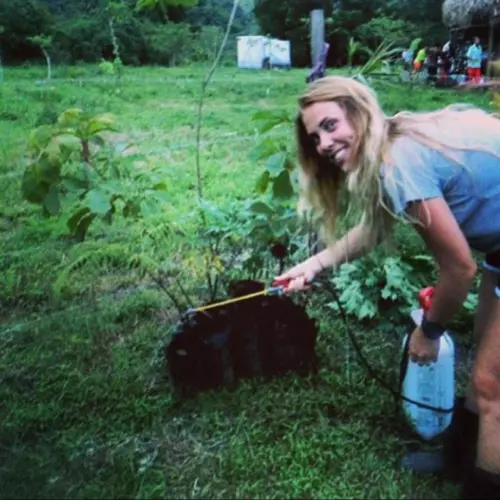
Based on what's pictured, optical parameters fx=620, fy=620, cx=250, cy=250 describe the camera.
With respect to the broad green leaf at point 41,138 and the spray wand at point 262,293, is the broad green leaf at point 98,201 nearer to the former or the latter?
the broad green leaf at point 41,138

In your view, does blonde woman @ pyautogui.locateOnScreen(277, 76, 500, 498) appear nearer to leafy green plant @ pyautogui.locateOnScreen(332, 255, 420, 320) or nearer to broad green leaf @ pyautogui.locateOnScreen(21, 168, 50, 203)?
leafy green plant @ pyautogui.locateOnScreen(332, 255, 420, 320)

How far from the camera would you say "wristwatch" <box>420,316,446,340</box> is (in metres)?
1.60

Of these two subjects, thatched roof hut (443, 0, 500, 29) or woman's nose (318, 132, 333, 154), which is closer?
woman's nose (318, 132, 333, 154)

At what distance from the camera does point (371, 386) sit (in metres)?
2.24

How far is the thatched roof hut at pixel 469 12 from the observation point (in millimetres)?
2869

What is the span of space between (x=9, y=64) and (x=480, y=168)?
2135 mm

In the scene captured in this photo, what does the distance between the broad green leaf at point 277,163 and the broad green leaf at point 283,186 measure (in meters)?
0.02

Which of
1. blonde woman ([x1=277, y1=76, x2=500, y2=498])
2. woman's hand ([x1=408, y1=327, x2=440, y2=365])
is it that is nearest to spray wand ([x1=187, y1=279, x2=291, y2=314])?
blonde woman ([x1=277, y1=76, x2=500, y2=498])

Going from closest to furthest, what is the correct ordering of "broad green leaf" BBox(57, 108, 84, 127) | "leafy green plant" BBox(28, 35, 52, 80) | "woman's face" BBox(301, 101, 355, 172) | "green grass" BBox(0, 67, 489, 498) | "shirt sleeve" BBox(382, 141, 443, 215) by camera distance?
"shirt sleeve" BBox(382, 141, 443, 215), "woman's face" BBox(301, 101, 355, 172), "green grass" BBox(0, 67, 489, 498), "broad green leaf" BBox(57, 108, 84, 127), "leafy green plant" BBox(28, 35, 52, 80)

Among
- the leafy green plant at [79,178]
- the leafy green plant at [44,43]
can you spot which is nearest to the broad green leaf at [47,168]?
the leafy green plant at [79,178]

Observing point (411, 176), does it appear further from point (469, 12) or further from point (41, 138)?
point (469, 12)

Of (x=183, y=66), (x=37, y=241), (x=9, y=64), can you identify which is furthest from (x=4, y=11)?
(x=37, y=241)

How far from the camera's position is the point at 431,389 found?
1.96m

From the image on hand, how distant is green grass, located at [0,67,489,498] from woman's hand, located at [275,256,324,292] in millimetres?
493
